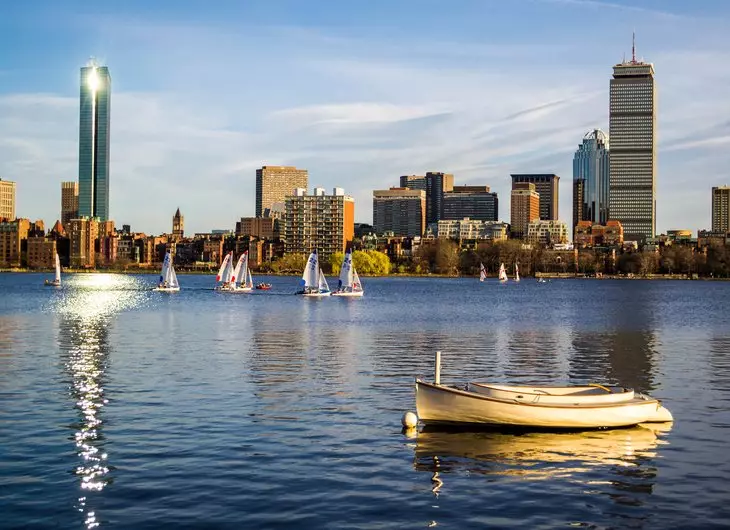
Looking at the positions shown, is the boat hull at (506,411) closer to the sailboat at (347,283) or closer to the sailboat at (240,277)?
the sailboat at (347,283)

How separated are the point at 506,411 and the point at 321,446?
21.5ft

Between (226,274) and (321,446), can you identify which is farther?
(226,274)

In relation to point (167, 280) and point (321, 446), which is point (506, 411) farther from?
point (167, 280)

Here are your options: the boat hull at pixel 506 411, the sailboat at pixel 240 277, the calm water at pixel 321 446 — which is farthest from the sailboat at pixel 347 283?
the boat hull at pixel 506 411

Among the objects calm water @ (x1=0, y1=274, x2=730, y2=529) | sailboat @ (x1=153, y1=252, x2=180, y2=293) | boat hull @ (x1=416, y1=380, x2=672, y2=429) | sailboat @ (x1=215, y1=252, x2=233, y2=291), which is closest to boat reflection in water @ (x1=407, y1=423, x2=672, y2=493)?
calm water @ (x1=0, y1=274, x2=730, y2=529)

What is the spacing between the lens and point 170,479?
2547 cm

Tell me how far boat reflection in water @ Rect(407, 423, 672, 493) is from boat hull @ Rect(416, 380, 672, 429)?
402mm

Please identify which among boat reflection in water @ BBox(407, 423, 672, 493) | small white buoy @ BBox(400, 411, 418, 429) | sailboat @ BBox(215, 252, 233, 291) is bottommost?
boat reflection in water @ BBox(407, 423, 672, 493)

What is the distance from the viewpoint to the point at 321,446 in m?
29.7

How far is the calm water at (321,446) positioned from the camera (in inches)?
913

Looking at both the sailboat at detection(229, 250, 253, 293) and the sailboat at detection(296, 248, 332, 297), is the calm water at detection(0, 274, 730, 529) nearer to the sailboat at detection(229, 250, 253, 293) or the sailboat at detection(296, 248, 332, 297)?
the sailboat at detection(296, 248, 332, 297)

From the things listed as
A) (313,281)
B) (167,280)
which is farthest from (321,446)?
(167,280)

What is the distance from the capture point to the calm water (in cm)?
2319

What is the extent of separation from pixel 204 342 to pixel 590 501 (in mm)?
44765
